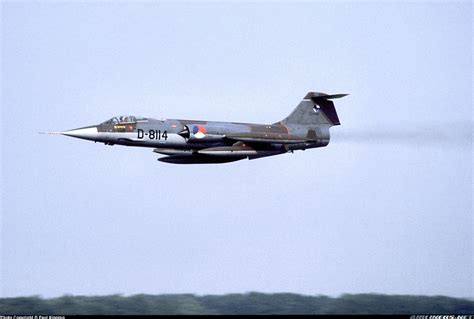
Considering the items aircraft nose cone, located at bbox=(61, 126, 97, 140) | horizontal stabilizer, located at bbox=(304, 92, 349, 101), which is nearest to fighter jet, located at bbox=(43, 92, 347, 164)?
aircraft nose cone, located at bbox=(61, 126, 97, 140)

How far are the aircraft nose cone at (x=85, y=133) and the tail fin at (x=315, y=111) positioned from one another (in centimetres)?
909

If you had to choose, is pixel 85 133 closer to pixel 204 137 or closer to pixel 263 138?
pixel 204 137

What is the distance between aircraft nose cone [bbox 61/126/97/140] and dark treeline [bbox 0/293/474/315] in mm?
6679

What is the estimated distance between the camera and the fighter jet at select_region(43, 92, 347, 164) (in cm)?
4316

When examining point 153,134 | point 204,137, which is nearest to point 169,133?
point 153,134

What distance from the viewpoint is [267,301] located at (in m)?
43.8

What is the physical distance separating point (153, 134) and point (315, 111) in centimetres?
829

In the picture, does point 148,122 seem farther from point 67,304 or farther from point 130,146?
point 67,304

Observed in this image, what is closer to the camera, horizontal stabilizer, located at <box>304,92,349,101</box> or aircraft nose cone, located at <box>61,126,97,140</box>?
aircraft nose cone, located at <box>61,126,97,140</box>

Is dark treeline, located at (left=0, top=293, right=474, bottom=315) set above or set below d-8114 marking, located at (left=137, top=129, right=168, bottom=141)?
below

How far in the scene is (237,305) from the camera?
145 ft

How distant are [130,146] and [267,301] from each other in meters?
8.84

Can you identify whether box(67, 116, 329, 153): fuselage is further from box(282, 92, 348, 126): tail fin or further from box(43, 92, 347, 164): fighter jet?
box(282, 92, 348, 126): tail fin

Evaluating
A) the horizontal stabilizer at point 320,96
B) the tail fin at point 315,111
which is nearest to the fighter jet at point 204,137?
the horizontal stabilizer at point 320,96
